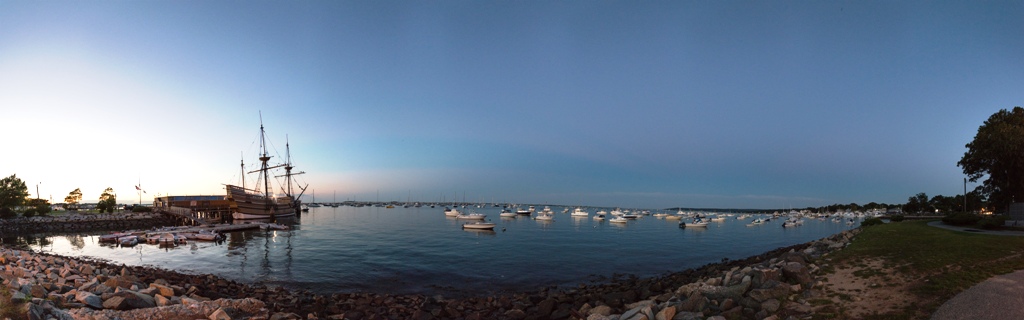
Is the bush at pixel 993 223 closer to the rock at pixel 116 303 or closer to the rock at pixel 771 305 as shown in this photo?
the rock at pixel 771 305

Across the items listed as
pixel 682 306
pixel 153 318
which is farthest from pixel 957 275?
pixel 153 318

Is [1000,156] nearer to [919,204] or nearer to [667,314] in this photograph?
[667,314]

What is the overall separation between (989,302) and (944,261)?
17.8ft

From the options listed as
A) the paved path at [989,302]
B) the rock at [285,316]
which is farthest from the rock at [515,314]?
the paved path at [989,302]

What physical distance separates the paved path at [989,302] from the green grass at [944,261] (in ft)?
0.85

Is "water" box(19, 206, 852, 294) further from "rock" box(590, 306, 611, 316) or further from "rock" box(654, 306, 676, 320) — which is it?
"rock" box(654, 306, 676, 320)

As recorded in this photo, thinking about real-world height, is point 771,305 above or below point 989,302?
below

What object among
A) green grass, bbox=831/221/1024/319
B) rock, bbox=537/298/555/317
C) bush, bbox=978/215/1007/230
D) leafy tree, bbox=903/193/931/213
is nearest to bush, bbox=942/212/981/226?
bush, bbox=978/215/1007/230

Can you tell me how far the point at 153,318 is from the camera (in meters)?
12.9

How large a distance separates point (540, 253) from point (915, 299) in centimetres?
2971

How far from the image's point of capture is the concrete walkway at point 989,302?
9.37 metres

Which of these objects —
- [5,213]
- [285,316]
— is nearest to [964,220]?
[285,316]

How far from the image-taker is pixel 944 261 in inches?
564

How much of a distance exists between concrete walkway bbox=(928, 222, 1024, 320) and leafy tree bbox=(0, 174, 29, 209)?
10721cm
